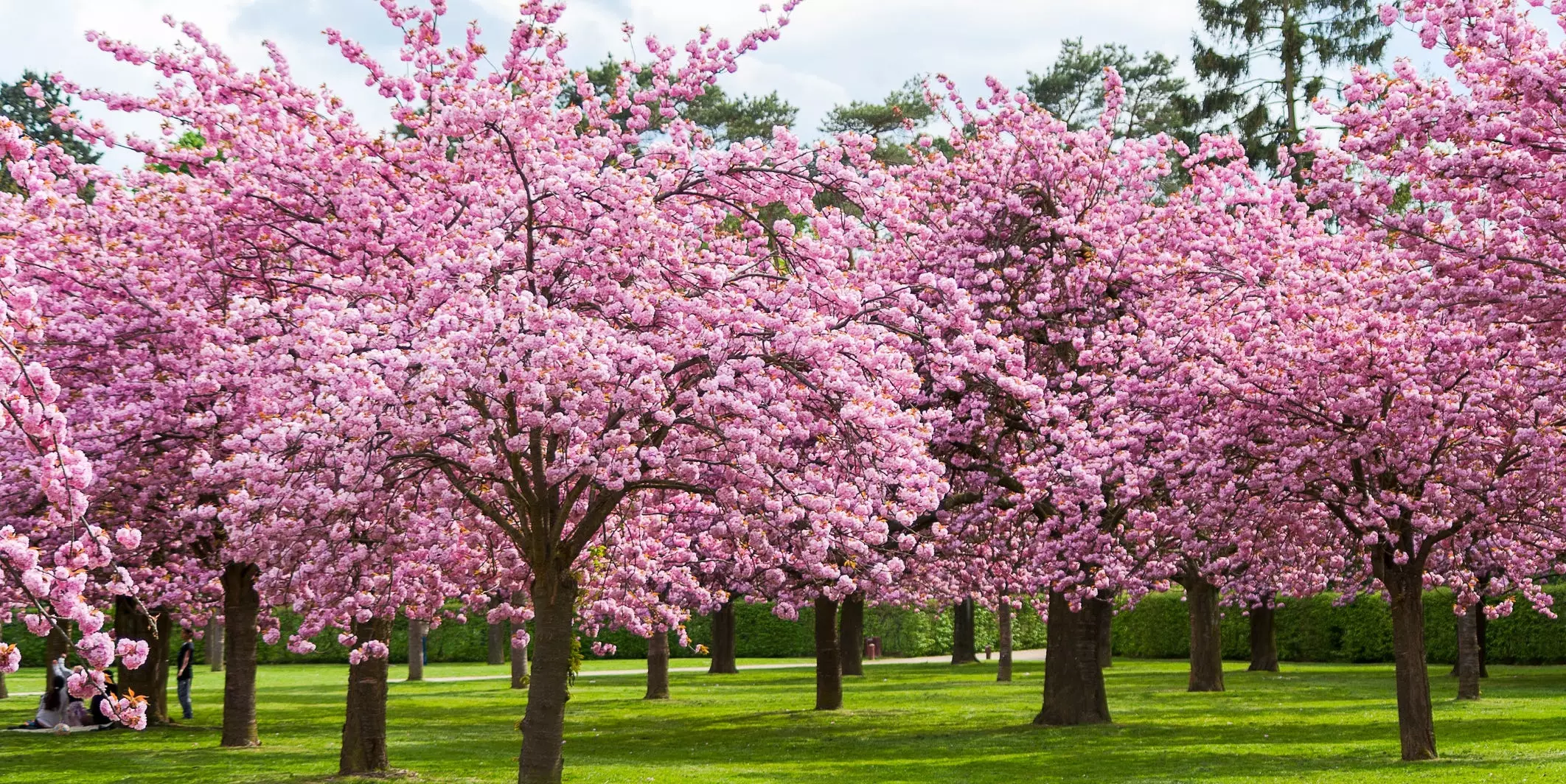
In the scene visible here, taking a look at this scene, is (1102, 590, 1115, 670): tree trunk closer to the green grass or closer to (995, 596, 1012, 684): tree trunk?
the green grass

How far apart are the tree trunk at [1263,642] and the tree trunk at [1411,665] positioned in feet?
73.8

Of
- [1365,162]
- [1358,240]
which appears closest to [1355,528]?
[1358,240]

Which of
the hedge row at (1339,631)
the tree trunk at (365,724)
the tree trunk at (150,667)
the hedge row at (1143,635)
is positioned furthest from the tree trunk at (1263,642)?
the tree trunk at (365,724)

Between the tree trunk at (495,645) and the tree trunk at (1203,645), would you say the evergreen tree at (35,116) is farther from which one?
the tree trunk at (1203,645)

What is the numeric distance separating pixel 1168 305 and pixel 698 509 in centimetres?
841

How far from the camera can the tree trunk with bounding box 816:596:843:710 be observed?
87.4ft

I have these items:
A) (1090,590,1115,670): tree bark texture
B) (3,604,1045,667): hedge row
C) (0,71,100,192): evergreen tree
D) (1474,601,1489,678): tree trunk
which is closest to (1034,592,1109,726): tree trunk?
(1090,590,1115,670): tree bark texture

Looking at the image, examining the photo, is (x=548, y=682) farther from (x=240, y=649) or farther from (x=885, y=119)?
(x=885, y=119)

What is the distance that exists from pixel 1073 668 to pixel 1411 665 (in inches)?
Answer: 240

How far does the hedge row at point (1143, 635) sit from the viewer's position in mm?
39656

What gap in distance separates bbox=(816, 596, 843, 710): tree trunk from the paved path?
13180 mm

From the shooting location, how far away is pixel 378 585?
13203 mm

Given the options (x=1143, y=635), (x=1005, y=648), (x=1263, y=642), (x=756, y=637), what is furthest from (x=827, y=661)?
(x=756, y=637)

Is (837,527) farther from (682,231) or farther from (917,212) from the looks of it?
(917,212)
